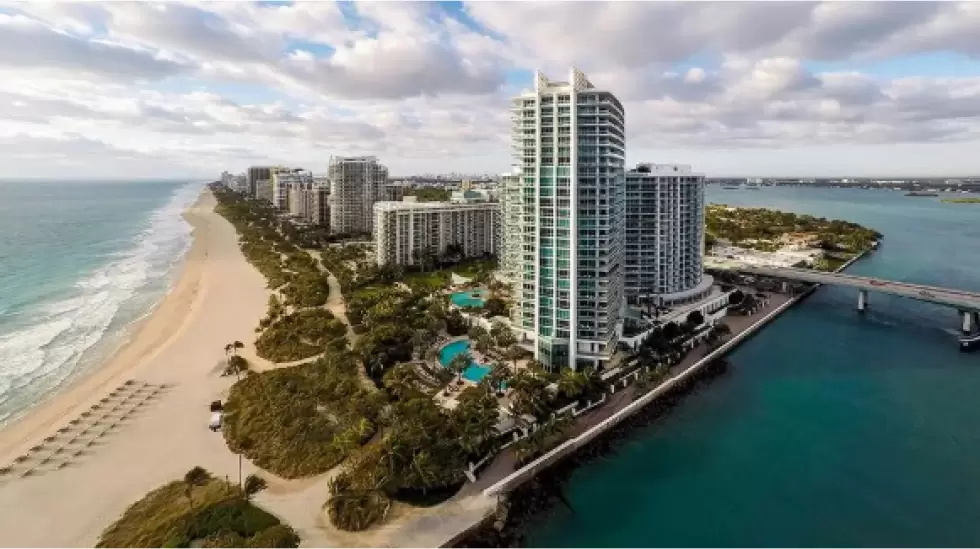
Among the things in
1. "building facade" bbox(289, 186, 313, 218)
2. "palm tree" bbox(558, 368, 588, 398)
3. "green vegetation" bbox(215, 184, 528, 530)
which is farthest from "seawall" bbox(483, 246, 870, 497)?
Result: "building facade" bbox(289, 186, 313, 218)

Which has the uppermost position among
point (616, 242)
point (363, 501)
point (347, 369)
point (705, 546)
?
point (616, 242)

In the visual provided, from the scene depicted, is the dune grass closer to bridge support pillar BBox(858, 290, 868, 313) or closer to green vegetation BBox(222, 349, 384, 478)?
green vegetation BBox(222, 349, 384, 478)

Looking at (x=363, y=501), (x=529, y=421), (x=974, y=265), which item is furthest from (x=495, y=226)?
(x=974, y=265)

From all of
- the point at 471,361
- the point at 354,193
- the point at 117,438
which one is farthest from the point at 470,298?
the point at 354,193

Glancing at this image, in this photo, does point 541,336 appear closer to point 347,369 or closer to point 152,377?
point 347,369

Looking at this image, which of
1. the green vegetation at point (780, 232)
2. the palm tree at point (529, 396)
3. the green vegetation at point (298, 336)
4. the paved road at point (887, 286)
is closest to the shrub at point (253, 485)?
Answer: the palm tree at point (529, 396)

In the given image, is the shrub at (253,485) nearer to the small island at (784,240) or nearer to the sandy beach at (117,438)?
the sandy beach at (117,438)

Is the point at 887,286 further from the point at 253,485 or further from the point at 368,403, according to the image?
the point at 253,485
